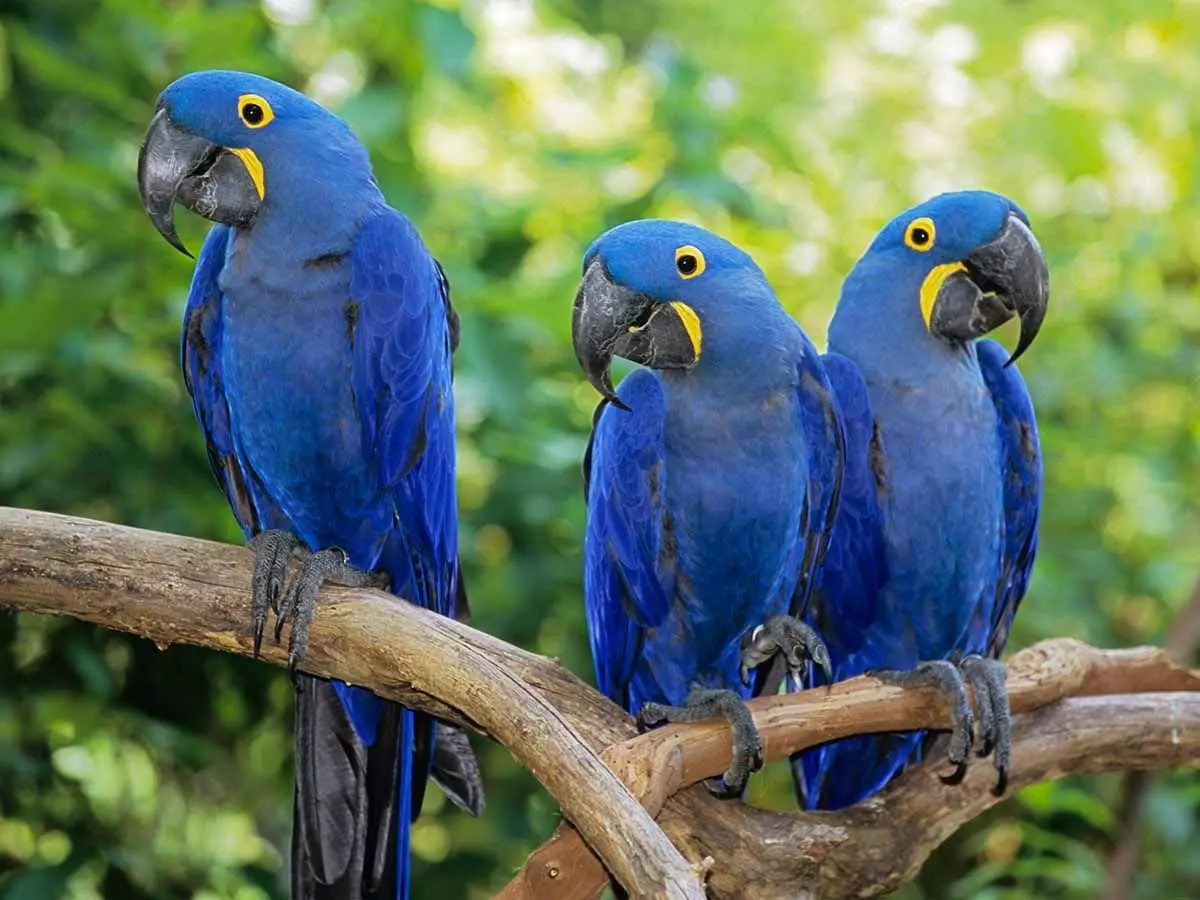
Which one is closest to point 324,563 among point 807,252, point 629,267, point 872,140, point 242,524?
point 242,524

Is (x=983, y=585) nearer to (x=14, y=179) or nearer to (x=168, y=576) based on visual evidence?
(x=168, y=576)

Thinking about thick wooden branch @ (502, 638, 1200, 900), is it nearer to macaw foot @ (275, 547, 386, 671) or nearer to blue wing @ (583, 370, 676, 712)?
blue wing @ (583, 370, 676, 712)

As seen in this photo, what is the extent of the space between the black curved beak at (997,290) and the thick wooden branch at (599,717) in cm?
71

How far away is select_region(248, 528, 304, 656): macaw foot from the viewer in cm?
242

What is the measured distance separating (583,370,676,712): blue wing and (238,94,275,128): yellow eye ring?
0.83m

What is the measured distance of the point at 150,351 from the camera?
3.67 metres

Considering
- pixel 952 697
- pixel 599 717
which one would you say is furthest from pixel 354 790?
pixel 952 697

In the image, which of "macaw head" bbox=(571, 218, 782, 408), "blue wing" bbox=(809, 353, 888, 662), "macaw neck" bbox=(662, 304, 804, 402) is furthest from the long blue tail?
"macaw head" bbox=(571, 218, 782, 408)

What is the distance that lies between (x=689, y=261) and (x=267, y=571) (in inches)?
37.8

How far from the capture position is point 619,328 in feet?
7.81

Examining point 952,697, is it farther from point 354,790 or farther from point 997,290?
point 354,790

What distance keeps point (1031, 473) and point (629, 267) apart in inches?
45.7

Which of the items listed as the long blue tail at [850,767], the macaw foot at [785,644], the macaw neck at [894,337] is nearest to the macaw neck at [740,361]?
the macaw neck at [894,337]

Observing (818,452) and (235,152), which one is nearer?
(235,152)
